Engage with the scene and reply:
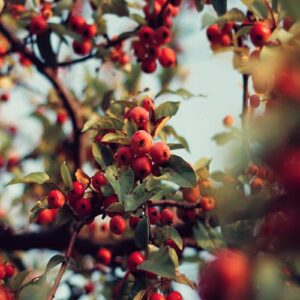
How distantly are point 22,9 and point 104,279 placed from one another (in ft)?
4.46

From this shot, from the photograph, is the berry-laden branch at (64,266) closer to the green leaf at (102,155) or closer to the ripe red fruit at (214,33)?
the green leaf at (102,155)

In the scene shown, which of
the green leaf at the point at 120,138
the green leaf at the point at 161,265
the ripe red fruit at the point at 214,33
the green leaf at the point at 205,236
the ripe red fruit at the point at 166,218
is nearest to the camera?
the green leaf at the point at 161,265

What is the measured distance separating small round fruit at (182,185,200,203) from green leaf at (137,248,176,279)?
2.08ft

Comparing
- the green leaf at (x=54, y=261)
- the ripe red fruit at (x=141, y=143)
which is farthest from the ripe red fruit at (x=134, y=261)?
the ripe red fruit at (x=141, y=143)

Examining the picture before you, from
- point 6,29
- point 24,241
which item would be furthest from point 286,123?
point 6,29

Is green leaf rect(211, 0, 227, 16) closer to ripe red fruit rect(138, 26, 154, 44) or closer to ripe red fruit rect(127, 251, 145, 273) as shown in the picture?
ripe red fruit rect(138, 26, 154, 44)

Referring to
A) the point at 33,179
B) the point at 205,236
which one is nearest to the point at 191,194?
the point at 205,236

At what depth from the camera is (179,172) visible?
5.57 ft

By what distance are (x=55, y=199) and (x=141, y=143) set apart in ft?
1.02

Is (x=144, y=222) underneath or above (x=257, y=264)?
underneath

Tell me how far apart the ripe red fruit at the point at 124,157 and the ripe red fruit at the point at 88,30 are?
1.05m

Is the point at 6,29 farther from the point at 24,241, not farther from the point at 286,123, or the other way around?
the point at 286,123

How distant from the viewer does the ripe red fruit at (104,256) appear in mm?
2482

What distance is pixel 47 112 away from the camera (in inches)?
155
